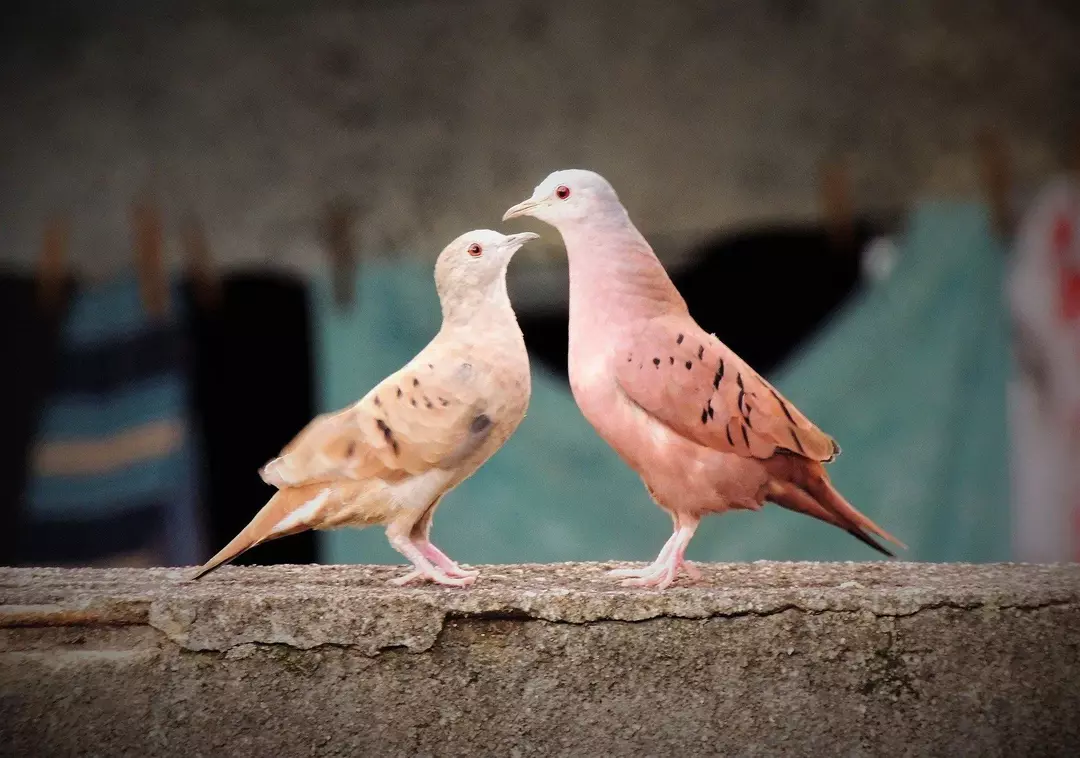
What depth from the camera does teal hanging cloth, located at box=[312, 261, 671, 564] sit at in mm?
2324

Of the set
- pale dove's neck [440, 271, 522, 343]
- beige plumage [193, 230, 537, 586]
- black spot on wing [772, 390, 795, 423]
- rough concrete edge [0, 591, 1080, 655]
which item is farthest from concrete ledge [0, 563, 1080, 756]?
pale dove's neck [440, 271, 522, 343]

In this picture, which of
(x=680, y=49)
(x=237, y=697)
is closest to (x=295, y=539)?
(x=237, y=697)

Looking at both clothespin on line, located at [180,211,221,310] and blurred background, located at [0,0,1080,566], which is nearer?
blurred background, located at [0,0,1080,566]

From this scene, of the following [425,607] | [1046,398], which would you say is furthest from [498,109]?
[425,607]

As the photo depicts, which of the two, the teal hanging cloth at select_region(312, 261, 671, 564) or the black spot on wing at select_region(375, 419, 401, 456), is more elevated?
the black spot on wing at select_region(375, 419, 401, 456)

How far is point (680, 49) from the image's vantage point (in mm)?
2633

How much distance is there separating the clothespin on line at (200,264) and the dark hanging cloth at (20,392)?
0.92 feet

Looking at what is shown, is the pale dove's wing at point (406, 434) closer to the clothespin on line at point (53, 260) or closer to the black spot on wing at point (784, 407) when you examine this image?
the black spot on wing at point (784, 407)

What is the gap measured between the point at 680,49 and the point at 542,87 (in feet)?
1.03

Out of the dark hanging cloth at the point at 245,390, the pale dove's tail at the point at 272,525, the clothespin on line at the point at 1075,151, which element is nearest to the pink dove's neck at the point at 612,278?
the pale dove's tail at the point at 272,525

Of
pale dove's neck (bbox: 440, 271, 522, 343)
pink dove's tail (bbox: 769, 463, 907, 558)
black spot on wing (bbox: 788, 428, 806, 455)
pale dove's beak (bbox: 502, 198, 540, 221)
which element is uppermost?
pale dove's beak (bbox: 502, 198, 540, 221)

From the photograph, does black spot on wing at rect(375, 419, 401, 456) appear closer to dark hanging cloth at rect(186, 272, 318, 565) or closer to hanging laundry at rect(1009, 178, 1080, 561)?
dark hanging cloth at rect(186, 272, 318, 565)

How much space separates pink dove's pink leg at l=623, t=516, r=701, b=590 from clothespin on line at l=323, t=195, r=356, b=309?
115cm

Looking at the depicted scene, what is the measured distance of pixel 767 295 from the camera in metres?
2.46
